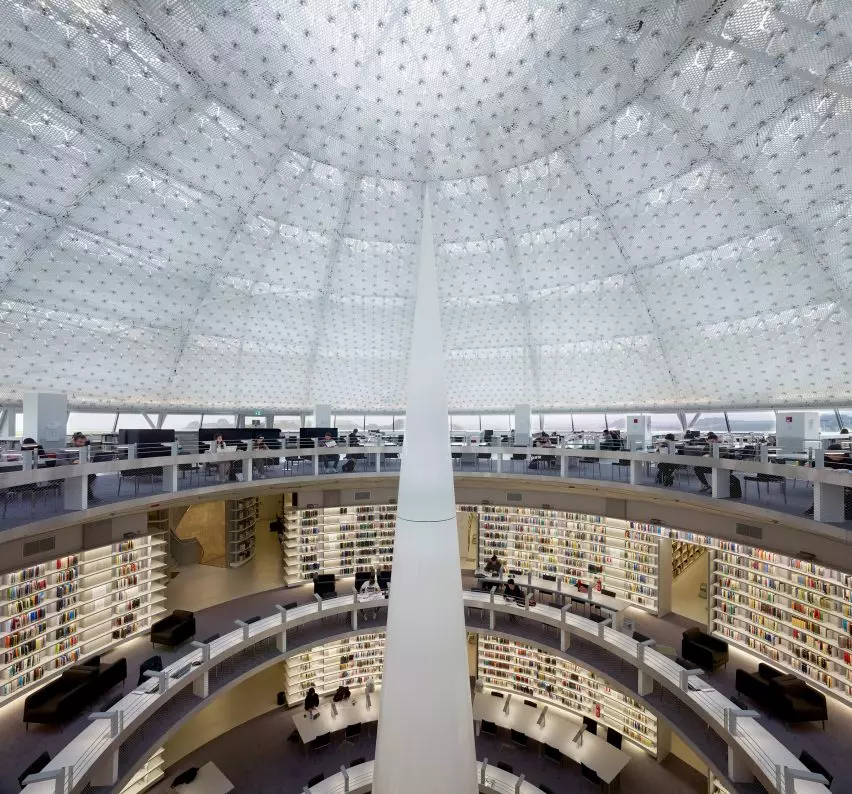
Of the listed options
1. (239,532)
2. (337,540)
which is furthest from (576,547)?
(239,532)

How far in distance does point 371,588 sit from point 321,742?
4.86 meters

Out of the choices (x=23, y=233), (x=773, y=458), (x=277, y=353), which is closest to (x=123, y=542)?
(x=23, y=233)

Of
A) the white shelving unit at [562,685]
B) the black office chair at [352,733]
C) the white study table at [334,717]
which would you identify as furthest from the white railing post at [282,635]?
the white shelving unit at [562,685]

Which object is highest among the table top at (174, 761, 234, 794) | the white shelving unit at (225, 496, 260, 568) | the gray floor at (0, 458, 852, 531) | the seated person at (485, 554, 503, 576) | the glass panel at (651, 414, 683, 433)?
the glass panel at (651, 414, 683, 433)

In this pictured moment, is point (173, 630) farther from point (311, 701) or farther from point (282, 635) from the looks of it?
point (311, 701)

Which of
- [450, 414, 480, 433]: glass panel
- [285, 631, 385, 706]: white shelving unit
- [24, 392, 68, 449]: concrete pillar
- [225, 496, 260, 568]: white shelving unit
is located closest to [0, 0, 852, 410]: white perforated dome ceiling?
[24, 392, 68, 449]: concrete pillar

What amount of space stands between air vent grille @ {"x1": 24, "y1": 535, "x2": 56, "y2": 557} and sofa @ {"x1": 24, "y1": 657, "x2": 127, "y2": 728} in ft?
9.74

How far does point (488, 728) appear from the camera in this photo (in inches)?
652

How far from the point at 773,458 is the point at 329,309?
64.8ft

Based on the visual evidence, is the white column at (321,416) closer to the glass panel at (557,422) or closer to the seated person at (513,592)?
the seated person at (513,592)

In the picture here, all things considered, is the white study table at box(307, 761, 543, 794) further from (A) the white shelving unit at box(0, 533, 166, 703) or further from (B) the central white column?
(B) the central white column

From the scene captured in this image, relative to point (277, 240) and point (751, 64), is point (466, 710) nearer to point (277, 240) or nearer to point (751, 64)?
point (751, 64)

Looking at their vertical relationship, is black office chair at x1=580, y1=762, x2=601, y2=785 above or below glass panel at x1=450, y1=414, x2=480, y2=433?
below

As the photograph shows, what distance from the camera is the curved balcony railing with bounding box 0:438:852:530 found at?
10.1 metres
